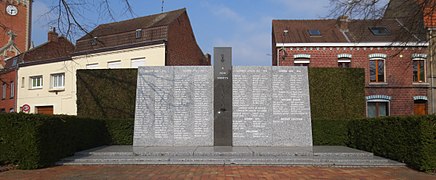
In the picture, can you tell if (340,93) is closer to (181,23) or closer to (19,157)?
(19,157)

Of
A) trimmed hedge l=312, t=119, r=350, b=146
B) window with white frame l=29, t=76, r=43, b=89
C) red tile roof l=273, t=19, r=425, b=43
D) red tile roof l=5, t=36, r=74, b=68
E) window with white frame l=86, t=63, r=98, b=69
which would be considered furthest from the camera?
red tile roof l=5, t=36, r=74, b=68

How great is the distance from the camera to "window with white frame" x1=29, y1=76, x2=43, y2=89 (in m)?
28.0

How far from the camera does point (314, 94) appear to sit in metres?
13.6

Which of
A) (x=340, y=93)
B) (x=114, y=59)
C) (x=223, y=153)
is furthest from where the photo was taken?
(x=114, y=59)

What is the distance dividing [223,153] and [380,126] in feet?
14.9

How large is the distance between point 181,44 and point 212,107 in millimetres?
14516

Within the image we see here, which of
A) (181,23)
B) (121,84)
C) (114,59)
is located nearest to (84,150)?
(121,84)

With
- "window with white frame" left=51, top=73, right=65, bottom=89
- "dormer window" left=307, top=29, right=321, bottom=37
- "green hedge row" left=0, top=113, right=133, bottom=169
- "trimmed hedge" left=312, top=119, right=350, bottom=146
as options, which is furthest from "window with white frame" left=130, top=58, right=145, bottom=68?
"trimmed hedge" left=312, top=119, right=350, bottom=146

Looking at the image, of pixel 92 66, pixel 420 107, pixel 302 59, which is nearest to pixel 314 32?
pixel 302 59

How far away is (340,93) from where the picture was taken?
538 inches

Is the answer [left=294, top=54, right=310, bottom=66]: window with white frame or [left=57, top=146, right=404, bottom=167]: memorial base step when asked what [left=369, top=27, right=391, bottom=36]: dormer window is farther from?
[left=57, top=146, right=404, bottom=167]: memorial base step

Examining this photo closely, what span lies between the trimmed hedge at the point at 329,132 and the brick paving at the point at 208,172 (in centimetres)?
386

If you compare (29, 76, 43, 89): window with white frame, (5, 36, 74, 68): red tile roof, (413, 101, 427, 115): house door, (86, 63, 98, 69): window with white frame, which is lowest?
(413, 101, 427, 115): house door

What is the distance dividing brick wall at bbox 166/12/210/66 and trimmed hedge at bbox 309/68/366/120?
12.0 m
